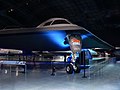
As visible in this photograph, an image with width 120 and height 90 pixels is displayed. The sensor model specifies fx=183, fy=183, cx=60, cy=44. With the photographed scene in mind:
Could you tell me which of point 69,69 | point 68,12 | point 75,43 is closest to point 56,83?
point 75,43

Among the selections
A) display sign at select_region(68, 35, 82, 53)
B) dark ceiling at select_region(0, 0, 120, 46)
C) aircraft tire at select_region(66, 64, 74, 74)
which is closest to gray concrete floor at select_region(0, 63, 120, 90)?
display sign at select_region(68, 35, 82, 53)

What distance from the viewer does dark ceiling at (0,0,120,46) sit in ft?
101

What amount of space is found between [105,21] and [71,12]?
8654 millimetres

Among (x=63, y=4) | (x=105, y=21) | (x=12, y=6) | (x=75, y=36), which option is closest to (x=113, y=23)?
(x=105, y=21)

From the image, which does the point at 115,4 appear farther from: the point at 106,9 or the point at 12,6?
the point at 12,6

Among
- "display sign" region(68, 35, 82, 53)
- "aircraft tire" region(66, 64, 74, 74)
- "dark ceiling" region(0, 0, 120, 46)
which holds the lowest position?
"aircraft tire" region(66, 64, 74, 74)

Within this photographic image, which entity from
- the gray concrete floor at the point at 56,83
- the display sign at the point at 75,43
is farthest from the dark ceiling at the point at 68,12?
the gray concrete floor at the point at 56,83

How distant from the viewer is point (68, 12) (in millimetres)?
36281

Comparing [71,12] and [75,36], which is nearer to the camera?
[75,36]

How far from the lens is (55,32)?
979 centimetres

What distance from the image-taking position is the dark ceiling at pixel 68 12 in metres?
30.9

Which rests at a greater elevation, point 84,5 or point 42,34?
point 84,5

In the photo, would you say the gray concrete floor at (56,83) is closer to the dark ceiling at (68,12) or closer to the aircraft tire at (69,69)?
the aircraft tire at (69,69)

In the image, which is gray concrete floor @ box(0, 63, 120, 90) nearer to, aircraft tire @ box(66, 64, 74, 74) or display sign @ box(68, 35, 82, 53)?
display sign @ box(68, 35, 82, 53)
